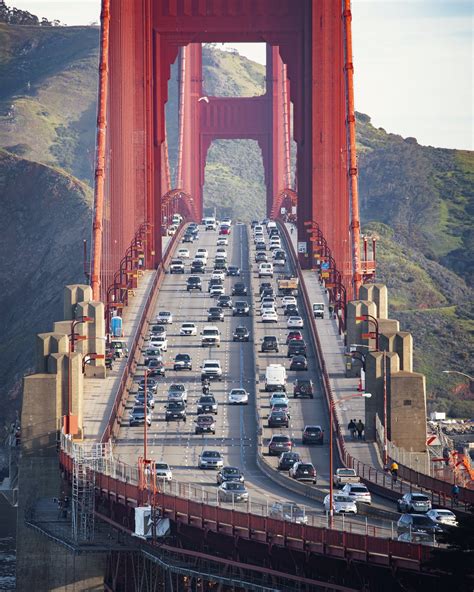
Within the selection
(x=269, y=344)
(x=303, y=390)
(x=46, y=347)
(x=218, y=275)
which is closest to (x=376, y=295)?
(x=269, y=344)

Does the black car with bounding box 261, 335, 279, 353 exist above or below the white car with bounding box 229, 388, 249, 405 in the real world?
above

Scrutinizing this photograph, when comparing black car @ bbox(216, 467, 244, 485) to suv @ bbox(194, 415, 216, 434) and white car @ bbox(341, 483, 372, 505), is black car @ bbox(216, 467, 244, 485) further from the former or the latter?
suv @ bbox(194, 415, 216, 434)

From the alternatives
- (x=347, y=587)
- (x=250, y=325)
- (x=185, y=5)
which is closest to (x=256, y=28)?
(x=185, y=5)

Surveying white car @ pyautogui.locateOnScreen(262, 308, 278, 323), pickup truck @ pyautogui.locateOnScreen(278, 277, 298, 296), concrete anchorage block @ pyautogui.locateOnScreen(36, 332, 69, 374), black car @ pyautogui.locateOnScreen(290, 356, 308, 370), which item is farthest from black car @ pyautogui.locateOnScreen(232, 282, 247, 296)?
concrete anchorage block @ pyautogui.locateOnScreen(36, 332, 69, 374)

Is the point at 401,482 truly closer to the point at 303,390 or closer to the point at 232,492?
the point at 232,492

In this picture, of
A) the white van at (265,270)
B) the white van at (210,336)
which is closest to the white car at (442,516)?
the white van at (210,336)

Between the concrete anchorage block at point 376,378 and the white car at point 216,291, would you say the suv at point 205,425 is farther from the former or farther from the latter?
Answer: the white car at point 216,291
